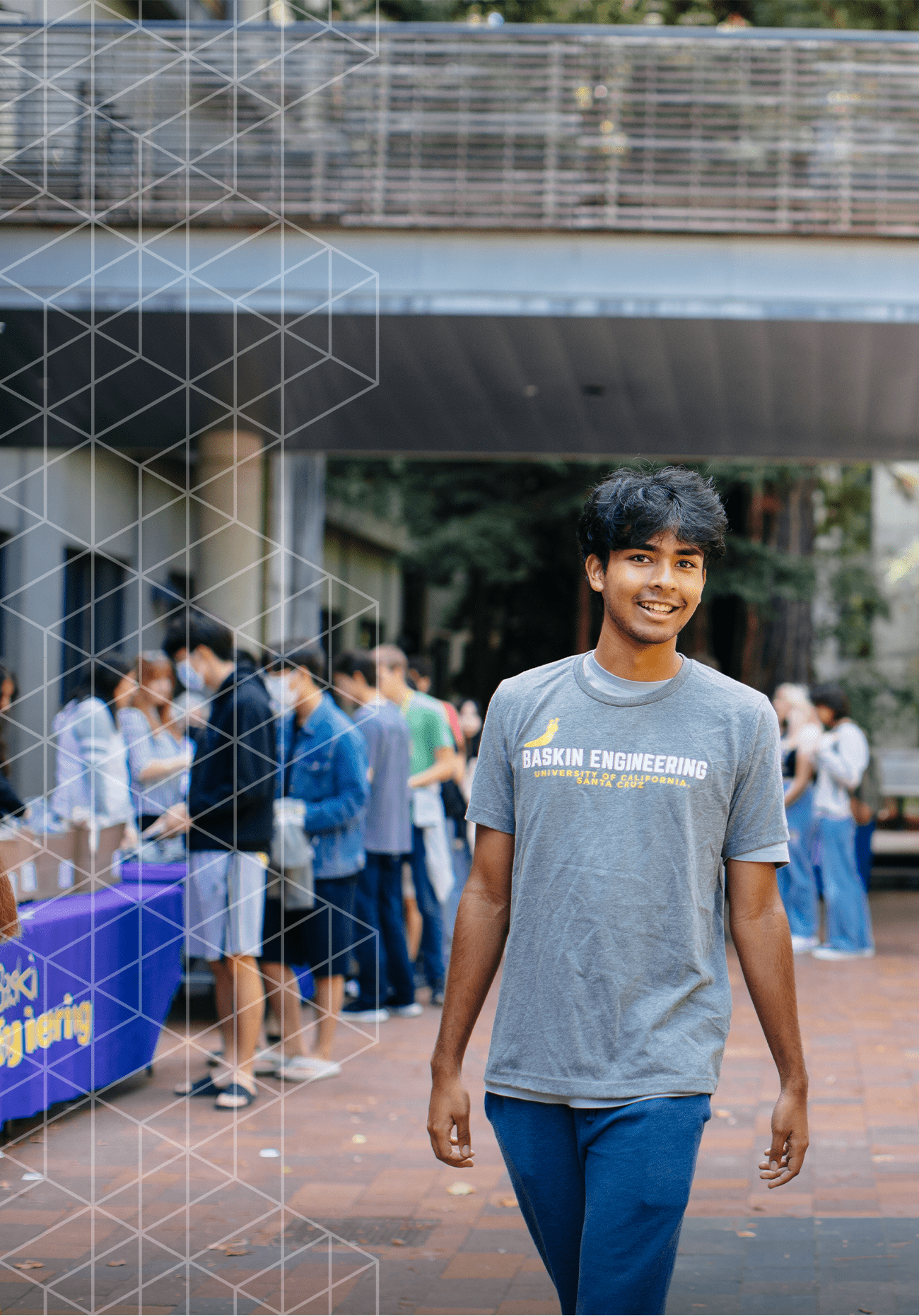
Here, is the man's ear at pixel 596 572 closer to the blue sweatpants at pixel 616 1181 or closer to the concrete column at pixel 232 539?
the blue sweatpants at pixel 616 1181

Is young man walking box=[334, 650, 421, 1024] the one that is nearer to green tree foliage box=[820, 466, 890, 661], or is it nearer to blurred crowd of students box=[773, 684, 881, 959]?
blurred crowd of students box=[773, 684, 881, 959]

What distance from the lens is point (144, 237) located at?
35.1ft

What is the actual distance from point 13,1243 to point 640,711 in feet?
10.5

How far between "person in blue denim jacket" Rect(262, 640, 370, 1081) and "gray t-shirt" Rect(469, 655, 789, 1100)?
4099 millimetres

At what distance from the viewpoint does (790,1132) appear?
2535 mm

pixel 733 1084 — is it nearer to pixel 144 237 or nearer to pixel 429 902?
pixel 429 902

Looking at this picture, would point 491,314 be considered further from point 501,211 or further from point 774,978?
point 774,978

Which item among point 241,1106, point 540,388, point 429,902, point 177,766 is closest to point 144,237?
point 540,388

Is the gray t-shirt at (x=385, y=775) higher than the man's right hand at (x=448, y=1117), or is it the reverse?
the man's right hand at (x=448, y=1117)

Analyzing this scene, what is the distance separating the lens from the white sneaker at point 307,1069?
682cm

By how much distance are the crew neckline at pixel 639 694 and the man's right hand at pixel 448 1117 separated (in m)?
0.72

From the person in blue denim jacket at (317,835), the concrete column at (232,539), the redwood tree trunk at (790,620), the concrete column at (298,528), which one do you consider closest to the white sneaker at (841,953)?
the person in blue denim jacket at (317,835)

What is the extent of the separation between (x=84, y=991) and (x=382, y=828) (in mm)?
2348

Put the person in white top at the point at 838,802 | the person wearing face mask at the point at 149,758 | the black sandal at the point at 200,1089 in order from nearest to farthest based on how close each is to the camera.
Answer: the black sandal at the point at 200,1089 < the person wearing face mask at the point at 149,758 < the person in white top at the point at 838,802
